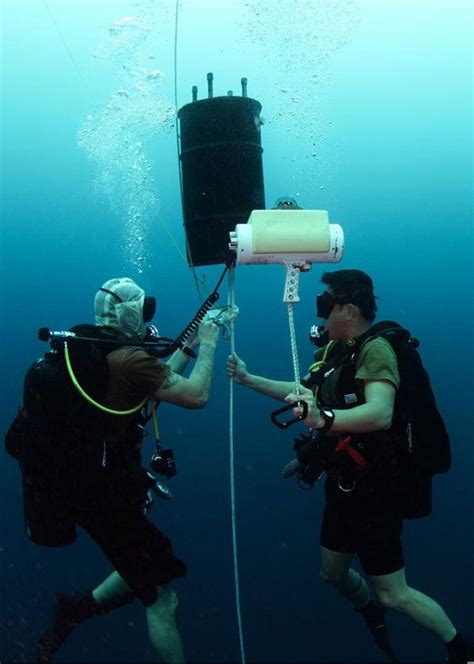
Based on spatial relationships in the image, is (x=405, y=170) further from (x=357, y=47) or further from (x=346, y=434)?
Answer: (x=346, y=434)

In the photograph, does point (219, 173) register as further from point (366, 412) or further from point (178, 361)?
point (366, 412)

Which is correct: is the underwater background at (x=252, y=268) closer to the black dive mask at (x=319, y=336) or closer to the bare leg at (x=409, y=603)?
the black dive mask at (x=319, y=336)

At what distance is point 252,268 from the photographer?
1536 centimetres

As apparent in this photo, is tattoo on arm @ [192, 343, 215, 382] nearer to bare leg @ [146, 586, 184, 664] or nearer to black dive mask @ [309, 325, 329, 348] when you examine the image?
black dive mask @ [309, 325, 329, 348]

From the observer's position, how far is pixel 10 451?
360 centimetres

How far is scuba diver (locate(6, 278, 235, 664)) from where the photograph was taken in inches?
125

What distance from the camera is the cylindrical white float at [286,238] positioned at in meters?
2.80

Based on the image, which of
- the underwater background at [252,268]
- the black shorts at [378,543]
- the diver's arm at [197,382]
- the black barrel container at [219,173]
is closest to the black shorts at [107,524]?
the diver's arm at [197,382]

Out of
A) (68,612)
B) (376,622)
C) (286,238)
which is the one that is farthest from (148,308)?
(376,622)

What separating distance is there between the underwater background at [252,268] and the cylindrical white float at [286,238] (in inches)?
114

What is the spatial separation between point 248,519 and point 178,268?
849 centimetres

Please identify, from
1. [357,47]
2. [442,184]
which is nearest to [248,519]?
[442,184]

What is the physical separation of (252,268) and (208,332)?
1199 cm

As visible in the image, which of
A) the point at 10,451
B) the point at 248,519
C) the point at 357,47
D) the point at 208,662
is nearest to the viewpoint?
the point at 10,451
